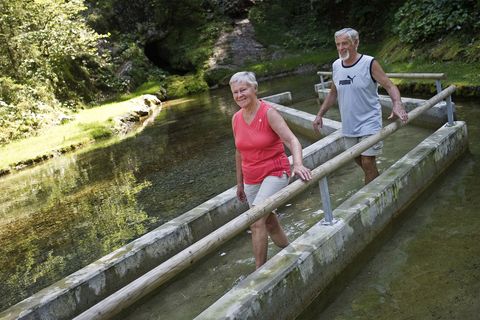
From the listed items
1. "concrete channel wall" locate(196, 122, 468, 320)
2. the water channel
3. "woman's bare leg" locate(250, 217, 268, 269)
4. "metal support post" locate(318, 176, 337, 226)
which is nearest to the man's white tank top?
"concrete channel wall" locate(196, 122, 468, 320)

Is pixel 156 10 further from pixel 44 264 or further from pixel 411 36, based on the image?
pixel 44 264

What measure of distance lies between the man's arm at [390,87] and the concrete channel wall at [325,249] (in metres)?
0.77

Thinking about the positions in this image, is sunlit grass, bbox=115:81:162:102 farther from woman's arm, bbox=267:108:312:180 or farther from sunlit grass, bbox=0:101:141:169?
woman's arm, bbox=267:108:312:180

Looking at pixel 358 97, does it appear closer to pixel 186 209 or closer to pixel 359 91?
pixel 359 91

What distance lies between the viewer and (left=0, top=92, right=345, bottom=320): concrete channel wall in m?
4.36

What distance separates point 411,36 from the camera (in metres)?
15.0

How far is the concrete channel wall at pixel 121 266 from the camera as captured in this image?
14.3 ft

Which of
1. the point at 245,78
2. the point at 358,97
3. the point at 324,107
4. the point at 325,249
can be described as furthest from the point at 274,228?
the point at 324,107

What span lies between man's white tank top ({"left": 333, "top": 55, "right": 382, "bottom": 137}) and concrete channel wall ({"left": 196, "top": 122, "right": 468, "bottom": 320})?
2.25 ft

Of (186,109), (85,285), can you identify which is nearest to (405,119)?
(85,285)

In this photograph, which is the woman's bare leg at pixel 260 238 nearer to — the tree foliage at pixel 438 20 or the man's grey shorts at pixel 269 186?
the man's grey shorts at pixel 269 186

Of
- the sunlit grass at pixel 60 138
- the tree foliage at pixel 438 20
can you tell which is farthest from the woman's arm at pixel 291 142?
the sunlit grass at pixel 60 138

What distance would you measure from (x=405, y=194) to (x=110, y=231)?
4431mm

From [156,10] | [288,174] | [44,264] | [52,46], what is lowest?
[44,264]
